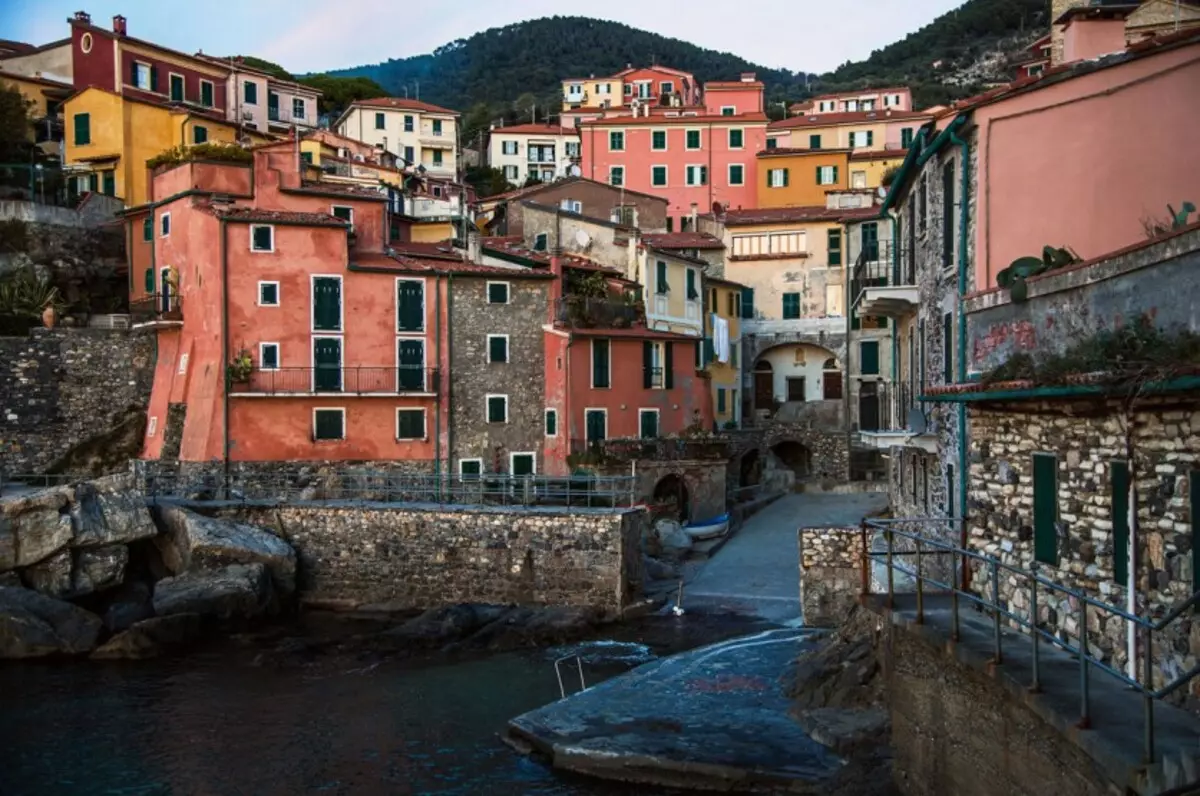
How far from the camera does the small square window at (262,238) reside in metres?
37.8

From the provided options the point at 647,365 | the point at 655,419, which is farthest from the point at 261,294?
the point at 655,419

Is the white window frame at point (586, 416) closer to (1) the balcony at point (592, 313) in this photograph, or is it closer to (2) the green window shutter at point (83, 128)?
(1) the balcony at point (592, 313)

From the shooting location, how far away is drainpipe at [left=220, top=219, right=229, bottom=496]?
37094 millimetres

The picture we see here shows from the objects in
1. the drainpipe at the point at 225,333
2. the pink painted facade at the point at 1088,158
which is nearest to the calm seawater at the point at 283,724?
the drainpipe at the point at 225,333

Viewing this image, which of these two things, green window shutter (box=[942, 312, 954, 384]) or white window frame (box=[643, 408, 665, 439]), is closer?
green window shutter (box=[942, 312, 954, 384])

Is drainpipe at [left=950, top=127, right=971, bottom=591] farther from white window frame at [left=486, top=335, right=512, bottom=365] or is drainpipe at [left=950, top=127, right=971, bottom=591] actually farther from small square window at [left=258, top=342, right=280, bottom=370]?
small square window at [left=258, top=342, right=280, bottom=370]

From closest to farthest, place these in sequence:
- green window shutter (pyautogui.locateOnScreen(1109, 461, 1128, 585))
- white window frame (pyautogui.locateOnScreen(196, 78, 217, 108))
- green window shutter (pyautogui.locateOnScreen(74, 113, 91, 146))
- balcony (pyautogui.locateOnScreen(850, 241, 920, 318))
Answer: green window shutter (pyautogui.locateOnScreen(1109, 461, 1128, 585))
balcony (pyautogui.locateOnScreen(850, 241, 920, 318))
green window shutter (pyautogui.locateOnScreen(74, 113, 91, 146))
white window frame (pyautogui.locateOnScreen(196, 78, 217, 108))

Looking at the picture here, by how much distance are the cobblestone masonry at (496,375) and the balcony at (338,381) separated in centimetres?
126

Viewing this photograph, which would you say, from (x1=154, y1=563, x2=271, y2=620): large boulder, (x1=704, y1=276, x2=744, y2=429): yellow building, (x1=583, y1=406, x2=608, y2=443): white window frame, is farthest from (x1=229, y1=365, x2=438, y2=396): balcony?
(x1=704, y1=276, x2=744, y2=429): yellow building

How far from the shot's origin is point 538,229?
47.3 metres

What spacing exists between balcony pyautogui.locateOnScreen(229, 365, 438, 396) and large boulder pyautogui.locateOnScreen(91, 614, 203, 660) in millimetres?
10692

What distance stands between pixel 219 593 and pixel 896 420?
59.5ft

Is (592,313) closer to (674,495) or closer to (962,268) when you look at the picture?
(674,495)

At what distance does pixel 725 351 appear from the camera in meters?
48.4
